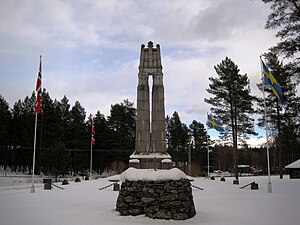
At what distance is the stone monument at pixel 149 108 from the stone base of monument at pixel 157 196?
3334 mm

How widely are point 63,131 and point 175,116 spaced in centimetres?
2632

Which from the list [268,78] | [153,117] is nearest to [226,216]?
[153,117]

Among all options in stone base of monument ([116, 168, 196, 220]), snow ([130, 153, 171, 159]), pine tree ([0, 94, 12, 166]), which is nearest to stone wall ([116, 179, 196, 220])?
stone base of monument ([116, 168, 196, 220])

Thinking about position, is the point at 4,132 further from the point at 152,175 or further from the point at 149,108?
the point at 152,175

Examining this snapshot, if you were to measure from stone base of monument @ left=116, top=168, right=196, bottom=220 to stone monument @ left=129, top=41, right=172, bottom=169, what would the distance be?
3334 mm

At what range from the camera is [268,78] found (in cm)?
1623

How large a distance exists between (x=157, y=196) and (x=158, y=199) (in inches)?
3.6

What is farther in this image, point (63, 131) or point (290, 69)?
point (63, 131)

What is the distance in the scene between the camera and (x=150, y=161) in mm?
11711

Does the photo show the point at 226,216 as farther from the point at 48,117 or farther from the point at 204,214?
the point at 48,117

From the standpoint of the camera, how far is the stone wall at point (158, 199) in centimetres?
818

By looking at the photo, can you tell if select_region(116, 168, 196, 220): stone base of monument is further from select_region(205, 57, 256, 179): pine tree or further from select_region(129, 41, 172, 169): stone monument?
select_region(205, 57, 256, 179): pine tree

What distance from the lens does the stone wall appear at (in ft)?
26.8

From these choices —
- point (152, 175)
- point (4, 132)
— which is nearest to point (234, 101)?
point (152, 175)
